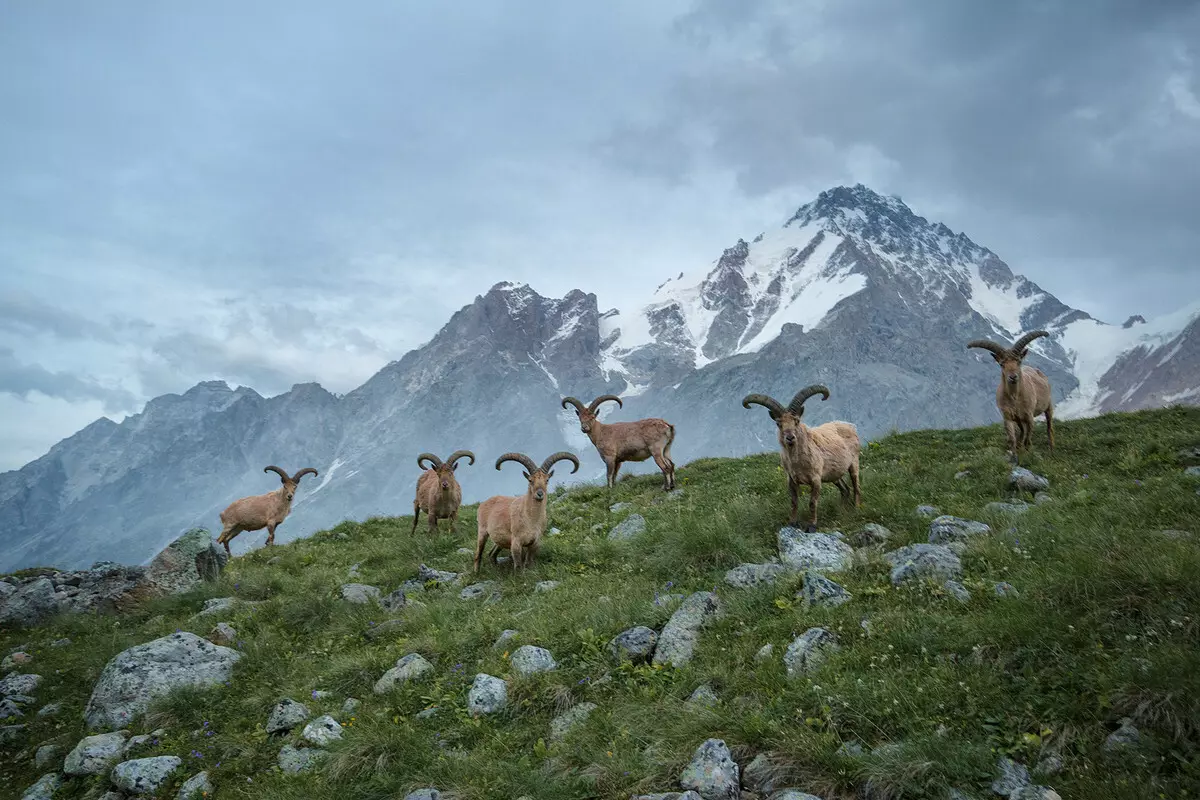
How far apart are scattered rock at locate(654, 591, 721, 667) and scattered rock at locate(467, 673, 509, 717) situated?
6.22 ft

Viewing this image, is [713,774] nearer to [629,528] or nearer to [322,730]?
[322,730]

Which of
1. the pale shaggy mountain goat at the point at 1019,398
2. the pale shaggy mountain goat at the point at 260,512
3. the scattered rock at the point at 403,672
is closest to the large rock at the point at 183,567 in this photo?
the pale shaggy mountain goat at the point at 260,512

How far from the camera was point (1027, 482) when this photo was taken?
12.8 meters

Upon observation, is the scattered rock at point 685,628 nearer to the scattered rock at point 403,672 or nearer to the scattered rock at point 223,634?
the scattered rock at point 403,672

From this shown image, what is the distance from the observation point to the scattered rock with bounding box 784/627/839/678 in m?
6.80

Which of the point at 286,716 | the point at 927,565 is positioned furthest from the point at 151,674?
the point at 927,565

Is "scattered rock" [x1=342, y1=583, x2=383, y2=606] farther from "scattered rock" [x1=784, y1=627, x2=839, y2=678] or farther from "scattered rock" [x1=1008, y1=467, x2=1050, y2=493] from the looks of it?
"scattered rock" [x1=1008, y1=467, x2=1050, y2=493]

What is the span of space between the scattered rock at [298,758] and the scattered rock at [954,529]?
887 centimetres

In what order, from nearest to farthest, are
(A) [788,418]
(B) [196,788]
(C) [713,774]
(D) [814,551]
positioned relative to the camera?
1. (C) [713,774]
2. (B) [196,788]
3. (D) [814,551]
4. (A) [788,418]

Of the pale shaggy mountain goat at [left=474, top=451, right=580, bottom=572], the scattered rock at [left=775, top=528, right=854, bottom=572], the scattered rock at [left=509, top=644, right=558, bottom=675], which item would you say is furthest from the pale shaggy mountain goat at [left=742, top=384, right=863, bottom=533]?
the scattered rock at [left=509, top=644, right=558, bottom=675]

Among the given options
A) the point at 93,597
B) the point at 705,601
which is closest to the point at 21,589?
the point at 93,597

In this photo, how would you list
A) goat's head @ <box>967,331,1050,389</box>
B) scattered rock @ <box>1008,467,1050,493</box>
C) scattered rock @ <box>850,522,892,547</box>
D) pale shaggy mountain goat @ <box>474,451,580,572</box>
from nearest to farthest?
scattered rock @ <box>850,522,892,547</box> < scattered rock @ <box>1008,467,1050,493</box> < pale shaggy mountain goat @ <box>474,451,580,572</box> < goat's head @ <box>967,331,1050,389</box>

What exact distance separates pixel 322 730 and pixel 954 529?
9349 mm

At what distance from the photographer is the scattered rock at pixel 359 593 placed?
42.2ft
